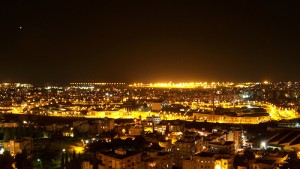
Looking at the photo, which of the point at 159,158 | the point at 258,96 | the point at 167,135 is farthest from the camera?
the point at 258,96

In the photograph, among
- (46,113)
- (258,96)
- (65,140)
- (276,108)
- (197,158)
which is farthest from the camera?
(258,96)

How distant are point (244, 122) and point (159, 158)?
817 centimetres

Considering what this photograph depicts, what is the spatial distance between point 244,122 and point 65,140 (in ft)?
24.8

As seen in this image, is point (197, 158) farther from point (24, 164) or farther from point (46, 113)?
point (46, 113)

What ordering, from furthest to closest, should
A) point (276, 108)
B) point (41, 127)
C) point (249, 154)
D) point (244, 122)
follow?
point (276, 108), point (244, 122), point (41, 127), point (249, 154)

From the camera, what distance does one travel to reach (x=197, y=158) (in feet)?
21.3

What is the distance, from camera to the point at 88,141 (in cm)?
958

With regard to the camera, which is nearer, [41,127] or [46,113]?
[41,127]

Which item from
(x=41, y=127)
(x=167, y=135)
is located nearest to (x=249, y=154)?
(x=167, y=135)

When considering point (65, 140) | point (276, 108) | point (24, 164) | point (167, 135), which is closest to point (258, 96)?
point (276, 108)

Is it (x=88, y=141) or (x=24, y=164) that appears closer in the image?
(x=24, y=164)

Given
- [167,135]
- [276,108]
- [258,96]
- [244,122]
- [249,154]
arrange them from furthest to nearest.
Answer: [258,96] < [276,108] < [244,122] < [167,135] < [249,154]

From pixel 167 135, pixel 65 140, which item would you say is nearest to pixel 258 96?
pixel 167 135

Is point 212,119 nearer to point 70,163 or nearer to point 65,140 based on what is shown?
point 65,140
